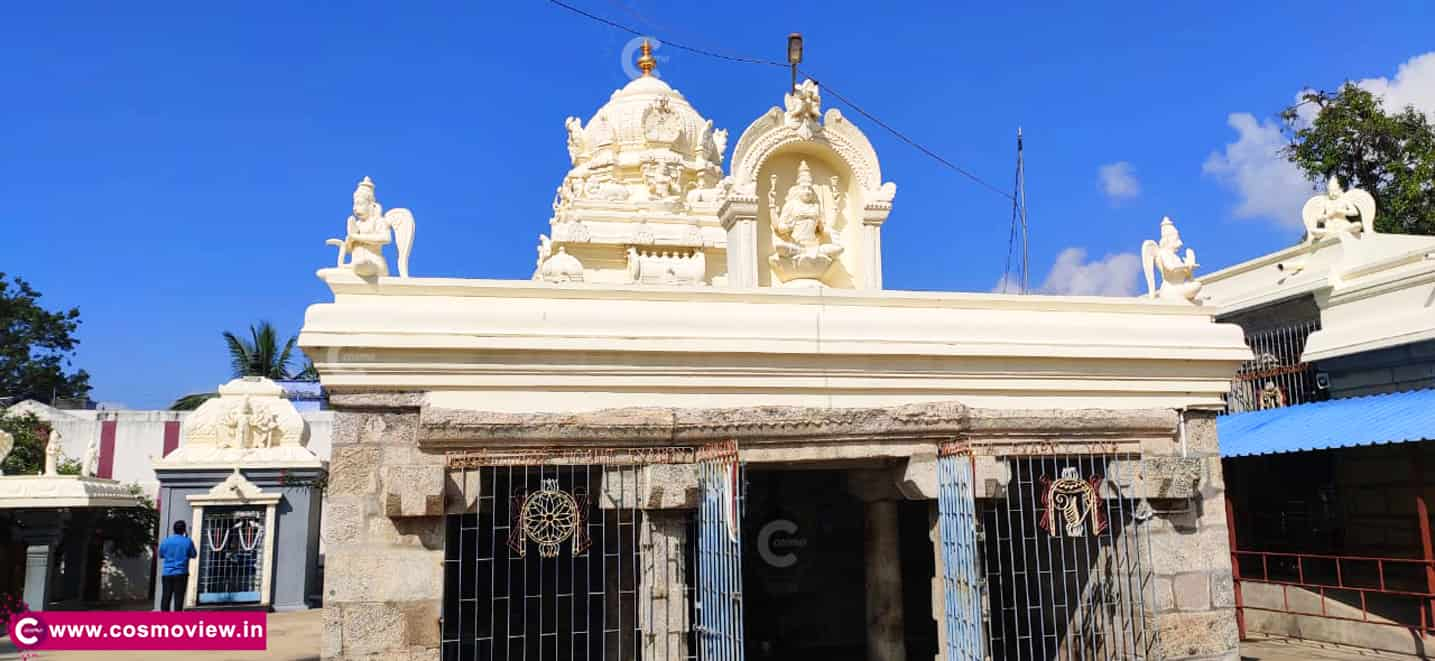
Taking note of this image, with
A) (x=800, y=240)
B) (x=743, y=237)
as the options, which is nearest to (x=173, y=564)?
(x=743, y=237)

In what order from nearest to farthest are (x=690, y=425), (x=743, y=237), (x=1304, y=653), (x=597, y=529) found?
(x=690, y=425)
(x=597, y=529)
(x=743, y=237)
(x=1304, y=653)

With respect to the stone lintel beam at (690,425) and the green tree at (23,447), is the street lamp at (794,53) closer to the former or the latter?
the stone lintel beam at (690,425)

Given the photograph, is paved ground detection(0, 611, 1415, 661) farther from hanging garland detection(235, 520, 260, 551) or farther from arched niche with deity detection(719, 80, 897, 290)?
arched niche with deity detection(719, 80, 897, 290)

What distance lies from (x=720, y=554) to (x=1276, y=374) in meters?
10.1

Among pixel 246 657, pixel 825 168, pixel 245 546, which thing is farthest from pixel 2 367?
pixel 825 168

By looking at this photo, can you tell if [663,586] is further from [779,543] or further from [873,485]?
[779,543]

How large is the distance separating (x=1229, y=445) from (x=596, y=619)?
311 inches

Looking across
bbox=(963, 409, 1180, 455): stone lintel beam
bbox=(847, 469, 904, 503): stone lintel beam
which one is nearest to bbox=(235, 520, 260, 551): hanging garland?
bbox=(847, 469, 904, 503): stone lintel beam

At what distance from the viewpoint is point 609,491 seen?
7.11m

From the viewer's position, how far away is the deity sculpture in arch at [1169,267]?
29.3ft

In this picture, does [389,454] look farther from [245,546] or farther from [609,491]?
[245,546]

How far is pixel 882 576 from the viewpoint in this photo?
8.76 m

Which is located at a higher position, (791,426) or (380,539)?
(791,426)

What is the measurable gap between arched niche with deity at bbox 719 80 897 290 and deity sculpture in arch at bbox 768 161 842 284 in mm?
10
